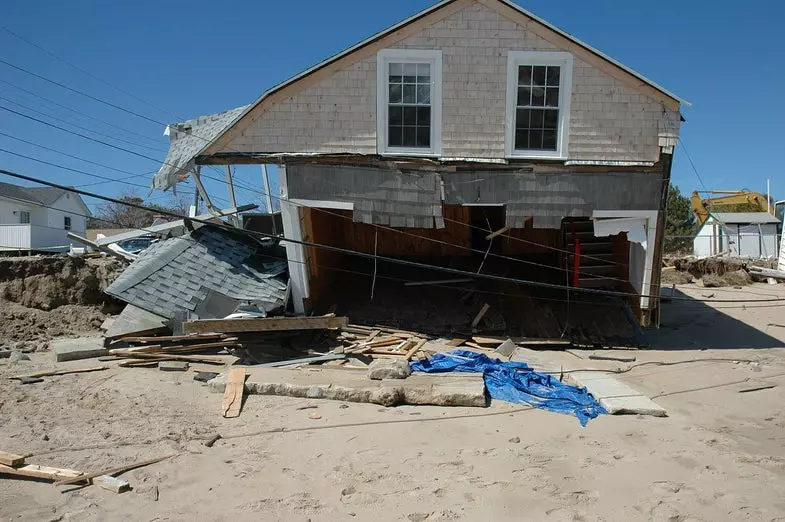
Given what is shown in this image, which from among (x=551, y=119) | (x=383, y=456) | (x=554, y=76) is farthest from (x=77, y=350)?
(x=554, y=76)

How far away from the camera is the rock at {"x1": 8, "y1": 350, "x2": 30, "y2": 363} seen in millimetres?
10572

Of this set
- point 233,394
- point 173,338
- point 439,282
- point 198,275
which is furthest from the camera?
point 439,282

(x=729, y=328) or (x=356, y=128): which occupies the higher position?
(x=356, y=128)

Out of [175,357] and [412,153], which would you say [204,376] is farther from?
[412,153]

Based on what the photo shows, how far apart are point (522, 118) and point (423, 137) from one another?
209cm

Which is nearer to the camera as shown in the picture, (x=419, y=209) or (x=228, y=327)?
(x=228, y=327)

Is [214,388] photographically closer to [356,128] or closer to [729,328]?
[356,128]

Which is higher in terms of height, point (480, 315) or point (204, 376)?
point (480, 315)

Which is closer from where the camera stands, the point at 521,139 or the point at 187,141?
the point at 521,139

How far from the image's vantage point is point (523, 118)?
1209cm

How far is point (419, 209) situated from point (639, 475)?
23.5ft

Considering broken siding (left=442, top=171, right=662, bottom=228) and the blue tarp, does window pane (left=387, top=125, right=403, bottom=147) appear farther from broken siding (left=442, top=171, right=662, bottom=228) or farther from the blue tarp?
the blue tarp

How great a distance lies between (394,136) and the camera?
12148 mm

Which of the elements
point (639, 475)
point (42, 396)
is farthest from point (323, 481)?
point (42, 396)
